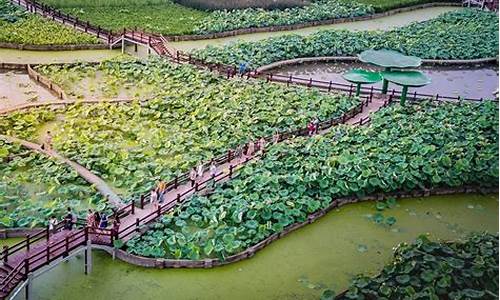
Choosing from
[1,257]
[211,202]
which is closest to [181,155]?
[211,202]

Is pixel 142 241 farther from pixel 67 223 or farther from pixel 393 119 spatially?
pixel 393 119

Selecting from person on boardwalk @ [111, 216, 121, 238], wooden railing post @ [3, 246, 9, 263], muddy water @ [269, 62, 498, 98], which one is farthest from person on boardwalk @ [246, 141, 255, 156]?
muddy water @ [269, 62, 498, 98]

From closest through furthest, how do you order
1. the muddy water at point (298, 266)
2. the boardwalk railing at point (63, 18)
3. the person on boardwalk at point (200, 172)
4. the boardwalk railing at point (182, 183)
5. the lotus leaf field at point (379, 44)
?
the muddy water at point (298, 266)
the boardwalk railing at point (182, 183)
the person on boardwalk at point (200, 172)
the lotus leaf field at point (379, 44)
the boardwalk railing at point (63, 18)

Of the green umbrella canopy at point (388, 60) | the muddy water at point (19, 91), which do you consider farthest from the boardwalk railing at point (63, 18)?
the green umbrella canopy at point (388, 60)

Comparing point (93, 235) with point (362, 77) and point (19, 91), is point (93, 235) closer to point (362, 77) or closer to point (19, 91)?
point (19, 91)

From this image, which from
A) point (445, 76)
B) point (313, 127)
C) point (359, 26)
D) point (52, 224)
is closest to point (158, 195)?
point (52, 224)

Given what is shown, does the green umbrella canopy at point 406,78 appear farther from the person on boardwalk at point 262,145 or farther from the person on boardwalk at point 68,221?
the person on boardwalk at point 68,221
